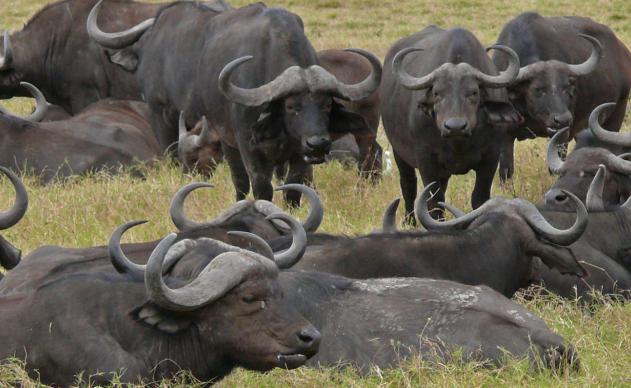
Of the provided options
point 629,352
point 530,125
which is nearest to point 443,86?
point 530,125

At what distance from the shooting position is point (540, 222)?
8031mm

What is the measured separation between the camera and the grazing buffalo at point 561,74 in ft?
38.0

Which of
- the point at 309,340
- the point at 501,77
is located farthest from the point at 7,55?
the point at 309,340

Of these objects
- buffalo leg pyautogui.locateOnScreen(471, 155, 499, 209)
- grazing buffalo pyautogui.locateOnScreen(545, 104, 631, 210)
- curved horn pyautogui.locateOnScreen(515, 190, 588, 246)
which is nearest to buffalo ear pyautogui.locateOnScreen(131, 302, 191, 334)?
curved horn pyautogui.locateOnScreen(515, 190, 588, 246)

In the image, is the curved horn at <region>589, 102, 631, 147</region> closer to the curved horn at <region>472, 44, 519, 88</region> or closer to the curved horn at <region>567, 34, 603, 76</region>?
the curved horn at <region>567, 34, 603, 76</region>

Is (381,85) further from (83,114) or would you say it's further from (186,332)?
(186,332)

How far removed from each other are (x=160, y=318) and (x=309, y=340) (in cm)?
63

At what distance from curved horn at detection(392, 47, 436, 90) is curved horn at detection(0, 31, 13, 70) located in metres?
6.04

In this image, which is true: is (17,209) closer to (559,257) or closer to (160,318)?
(160,318)

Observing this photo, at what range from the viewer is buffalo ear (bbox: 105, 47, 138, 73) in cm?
1366

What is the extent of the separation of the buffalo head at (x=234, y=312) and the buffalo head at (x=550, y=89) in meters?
5.81

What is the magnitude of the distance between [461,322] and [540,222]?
59.9 inches

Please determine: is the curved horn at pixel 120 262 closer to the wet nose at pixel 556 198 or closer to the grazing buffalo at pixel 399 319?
the grazing buffalo at pixel 399 319

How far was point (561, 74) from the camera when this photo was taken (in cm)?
1167
